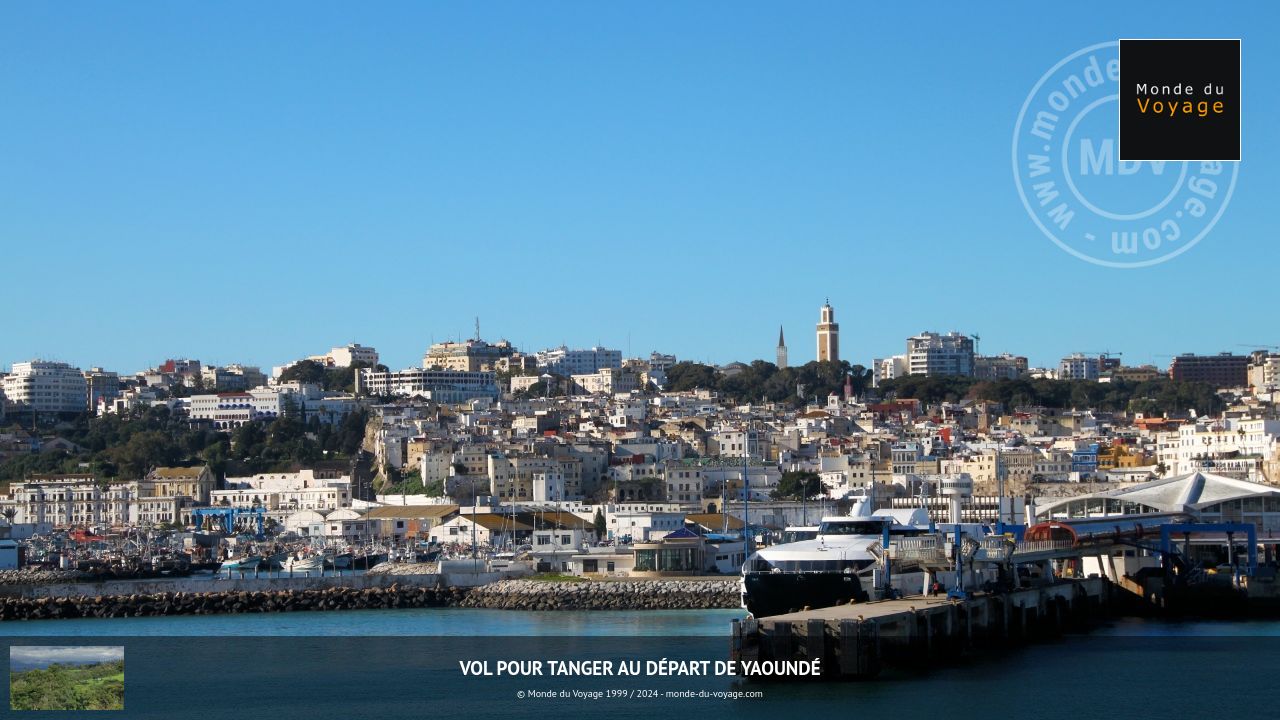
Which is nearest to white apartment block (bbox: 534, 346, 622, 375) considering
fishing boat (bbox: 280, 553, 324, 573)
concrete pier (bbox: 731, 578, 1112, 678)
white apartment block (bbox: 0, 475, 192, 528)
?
white apartment block (bbox: 0, 475, 192, 528)

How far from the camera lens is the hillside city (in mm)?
72562

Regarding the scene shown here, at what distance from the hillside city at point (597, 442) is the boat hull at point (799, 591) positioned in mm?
15948

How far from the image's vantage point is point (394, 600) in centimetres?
4506

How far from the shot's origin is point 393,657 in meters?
32.1

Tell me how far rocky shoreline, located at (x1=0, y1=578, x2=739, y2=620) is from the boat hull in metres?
11.3

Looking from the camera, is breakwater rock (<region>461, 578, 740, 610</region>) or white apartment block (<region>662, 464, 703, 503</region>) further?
white apartment block (<region>662, 464, 703, 503</region>)

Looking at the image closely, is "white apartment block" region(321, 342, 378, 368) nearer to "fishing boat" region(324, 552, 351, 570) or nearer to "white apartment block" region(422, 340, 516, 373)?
"white apartment block" region(422, 340, 516, 373)

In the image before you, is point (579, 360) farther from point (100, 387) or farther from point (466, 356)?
point (100, 387)

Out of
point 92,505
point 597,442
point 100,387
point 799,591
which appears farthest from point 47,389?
point 799,591

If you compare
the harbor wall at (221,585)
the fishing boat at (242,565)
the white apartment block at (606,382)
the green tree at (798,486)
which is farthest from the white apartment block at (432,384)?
the harbor wall at (221,585)

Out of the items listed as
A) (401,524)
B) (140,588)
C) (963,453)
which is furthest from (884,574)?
(963,453)

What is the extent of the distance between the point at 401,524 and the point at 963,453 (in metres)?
25.5

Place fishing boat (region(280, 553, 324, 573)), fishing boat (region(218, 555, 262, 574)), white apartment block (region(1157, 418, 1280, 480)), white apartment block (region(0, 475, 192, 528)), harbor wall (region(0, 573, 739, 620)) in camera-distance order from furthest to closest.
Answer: white apartment block (region(0, 475, 192, 528))
white apartment block (region(1157, 418, 1280, 480))
fishing boat (region(218, 555, 262, 574))
fishing boat (region(280, 553, 324, 573))
harbor wall (region(0, 573, 739, 620))

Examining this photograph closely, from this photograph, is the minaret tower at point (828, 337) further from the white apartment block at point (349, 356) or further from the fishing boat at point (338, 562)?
the fishing boat at point (338, 562)
